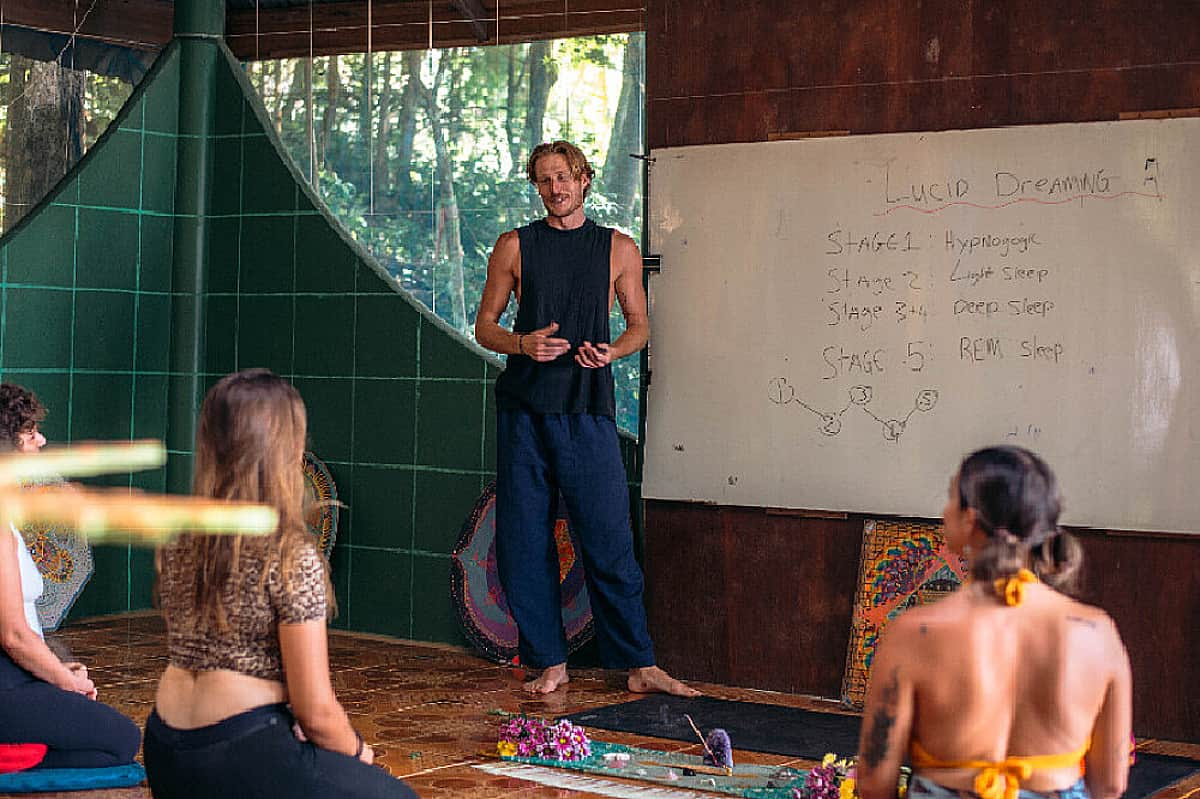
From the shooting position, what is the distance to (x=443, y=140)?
22.6 feet

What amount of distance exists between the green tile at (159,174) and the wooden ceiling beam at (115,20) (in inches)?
21.1

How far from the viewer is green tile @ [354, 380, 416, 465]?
6.31 m

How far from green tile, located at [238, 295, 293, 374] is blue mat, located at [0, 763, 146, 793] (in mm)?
2834

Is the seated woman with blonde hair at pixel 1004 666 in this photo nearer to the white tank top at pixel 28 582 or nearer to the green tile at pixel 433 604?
the white tank top at pixel 28 582

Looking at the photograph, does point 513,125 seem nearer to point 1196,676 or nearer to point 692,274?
point 692,274

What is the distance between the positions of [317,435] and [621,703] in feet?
6.52

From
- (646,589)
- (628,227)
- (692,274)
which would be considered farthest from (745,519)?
(628,227)

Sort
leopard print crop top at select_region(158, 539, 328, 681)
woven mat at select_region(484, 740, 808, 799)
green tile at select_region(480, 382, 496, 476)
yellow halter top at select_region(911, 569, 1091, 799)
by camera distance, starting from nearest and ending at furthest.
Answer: yellow halter top at select_region(911, 569, 1091, 799) → leopard print crop top at select_region(158, 539, 328, 681) → woven mat at select_region(484, 740, 808, 799) → green tile at select_region(480, 382, 496, 476)

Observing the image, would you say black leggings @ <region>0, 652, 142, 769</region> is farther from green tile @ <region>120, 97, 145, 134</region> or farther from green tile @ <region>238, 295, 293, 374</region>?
green tile @ <region>120, 97, 145, 134</region>

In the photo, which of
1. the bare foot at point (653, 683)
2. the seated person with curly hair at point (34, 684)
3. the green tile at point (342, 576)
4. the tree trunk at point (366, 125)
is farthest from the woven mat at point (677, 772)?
the tree trunk at point (366, 125)

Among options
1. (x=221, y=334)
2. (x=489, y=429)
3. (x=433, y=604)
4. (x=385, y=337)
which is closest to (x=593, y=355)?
(x=489, y=429)

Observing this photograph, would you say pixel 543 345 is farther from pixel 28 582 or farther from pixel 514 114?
pixel 28 582

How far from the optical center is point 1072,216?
16.0ft

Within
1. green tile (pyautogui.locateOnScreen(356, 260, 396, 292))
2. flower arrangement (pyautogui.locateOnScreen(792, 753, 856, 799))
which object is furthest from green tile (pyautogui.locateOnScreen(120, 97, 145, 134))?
flower arrangement (pyautogui.locateOnScreen(792, 753, 856, 799))
